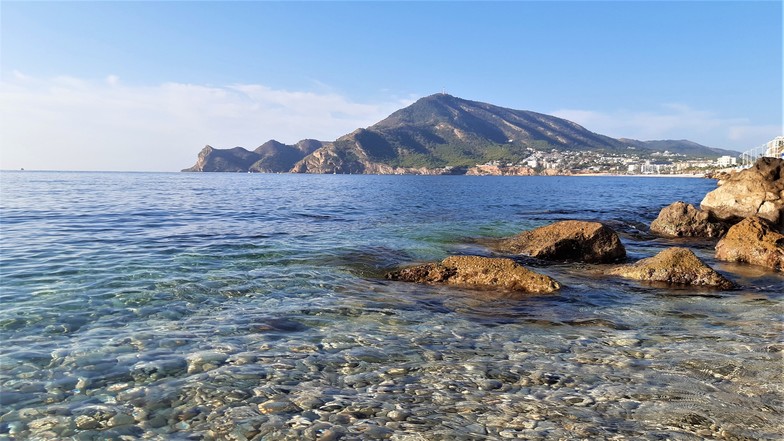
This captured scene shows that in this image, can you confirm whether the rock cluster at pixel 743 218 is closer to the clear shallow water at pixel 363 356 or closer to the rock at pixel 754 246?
the rock at pixel 754 246

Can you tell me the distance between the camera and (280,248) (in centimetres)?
1684

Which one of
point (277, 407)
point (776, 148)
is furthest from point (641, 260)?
point (776, 148)

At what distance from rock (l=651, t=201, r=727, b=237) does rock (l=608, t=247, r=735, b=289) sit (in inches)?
450

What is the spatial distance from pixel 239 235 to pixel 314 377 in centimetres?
1500

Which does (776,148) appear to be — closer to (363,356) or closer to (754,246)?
(754,246)

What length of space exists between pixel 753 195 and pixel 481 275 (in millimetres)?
22976

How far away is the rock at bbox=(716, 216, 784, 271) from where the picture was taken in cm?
1405

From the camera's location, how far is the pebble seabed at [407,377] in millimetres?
4836

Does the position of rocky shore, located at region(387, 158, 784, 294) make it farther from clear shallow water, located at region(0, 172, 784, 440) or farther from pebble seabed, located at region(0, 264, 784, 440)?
pebble seabed, located at region(0, 264, 784, 440)

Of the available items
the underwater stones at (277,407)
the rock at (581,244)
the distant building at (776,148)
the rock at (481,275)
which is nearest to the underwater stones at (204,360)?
the underwater stones at (277,407)

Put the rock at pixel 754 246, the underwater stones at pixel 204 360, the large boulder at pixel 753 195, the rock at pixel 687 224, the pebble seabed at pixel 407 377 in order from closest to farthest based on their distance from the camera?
the pebble seabed at pixel 407 377, the underwater stones at pixel 204 360, the rock at pixel 754 246, the rock at pixel 687 224, the large boulder at pixel 753 195

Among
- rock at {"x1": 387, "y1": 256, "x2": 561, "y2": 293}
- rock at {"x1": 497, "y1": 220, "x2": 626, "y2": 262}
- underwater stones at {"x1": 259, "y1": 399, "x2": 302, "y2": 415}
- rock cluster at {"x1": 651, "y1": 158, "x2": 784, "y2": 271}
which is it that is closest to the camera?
underwater stones at {"x1": 259, "y1": 399, "x2": 302, "y2": 415}

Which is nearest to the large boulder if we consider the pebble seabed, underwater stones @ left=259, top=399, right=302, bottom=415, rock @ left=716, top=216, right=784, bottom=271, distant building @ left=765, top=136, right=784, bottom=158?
rock @ left=716, top=216, right=784, bottom=271

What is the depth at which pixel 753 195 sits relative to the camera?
1007 inches
